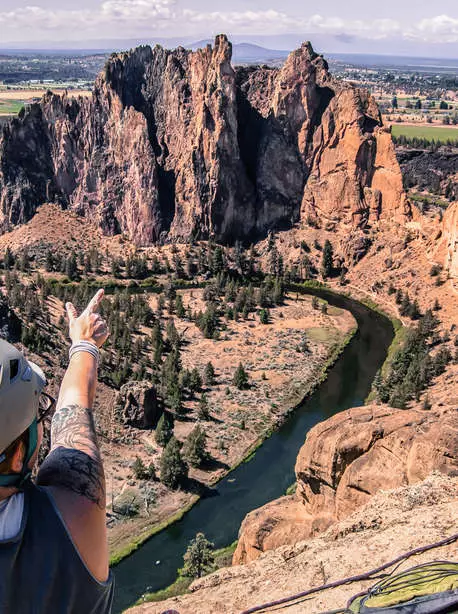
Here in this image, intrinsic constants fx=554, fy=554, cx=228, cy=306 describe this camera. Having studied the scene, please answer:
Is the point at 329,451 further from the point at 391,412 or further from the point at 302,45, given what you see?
the point at 302,45

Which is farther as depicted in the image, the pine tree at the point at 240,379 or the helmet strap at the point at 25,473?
the pine tree at the point at 240,379

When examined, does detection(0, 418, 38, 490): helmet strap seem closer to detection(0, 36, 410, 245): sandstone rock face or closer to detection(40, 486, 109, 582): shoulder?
detection(40, 486, 109, 582): shoulder

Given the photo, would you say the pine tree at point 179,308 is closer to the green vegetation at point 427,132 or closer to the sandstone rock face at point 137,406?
the sandstone rock face at point 137,406

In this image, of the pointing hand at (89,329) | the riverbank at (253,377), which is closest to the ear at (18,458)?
the pointing hand at (89,329)

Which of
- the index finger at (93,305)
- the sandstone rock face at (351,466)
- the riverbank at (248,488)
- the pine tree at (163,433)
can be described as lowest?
the riverbank at (248,488)

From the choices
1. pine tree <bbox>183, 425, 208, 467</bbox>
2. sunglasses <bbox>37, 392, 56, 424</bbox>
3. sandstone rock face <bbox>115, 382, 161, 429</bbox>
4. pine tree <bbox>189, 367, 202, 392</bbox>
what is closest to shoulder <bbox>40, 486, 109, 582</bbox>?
sunglasses <bbox>37, 392, 56, 424</bbox>

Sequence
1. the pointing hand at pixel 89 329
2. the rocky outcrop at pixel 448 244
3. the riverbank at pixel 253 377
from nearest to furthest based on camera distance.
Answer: the pointing hand at pixel 89 329 < the riverbank at pixel 253 377 < the rocky outcrop at pixel 448 244
